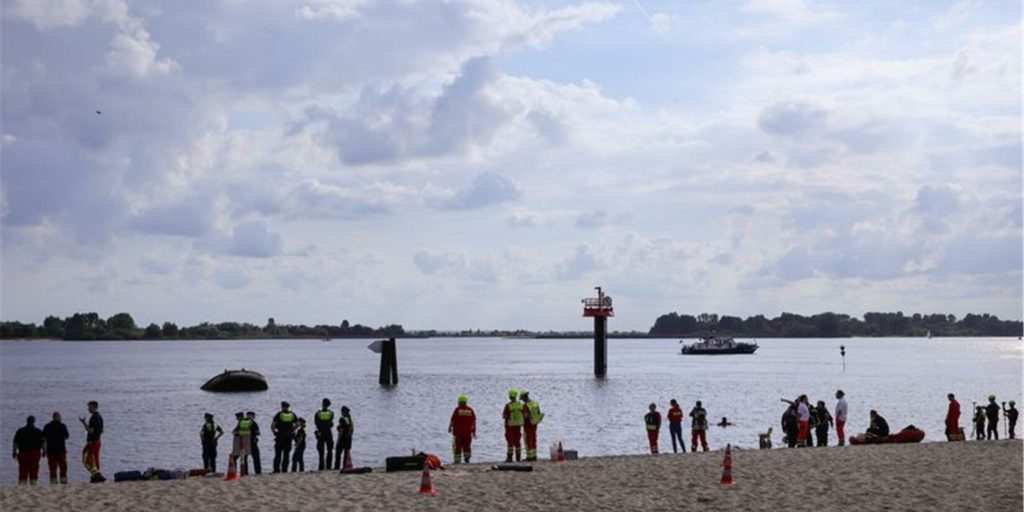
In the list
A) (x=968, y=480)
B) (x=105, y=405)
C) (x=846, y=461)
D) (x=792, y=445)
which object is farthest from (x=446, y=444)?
(x=105, y=405)

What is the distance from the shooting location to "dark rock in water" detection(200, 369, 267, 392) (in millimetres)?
86312

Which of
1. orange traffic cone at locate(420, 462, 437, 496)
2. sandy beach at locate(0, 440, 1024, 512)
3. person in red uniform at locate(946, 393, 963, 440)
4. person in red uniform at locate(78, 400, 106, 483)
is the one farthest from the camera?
person in red uniform at locate(946, 393, 963, 440)

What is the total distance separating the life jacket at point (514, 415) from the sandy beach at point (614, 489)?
3.62 feet

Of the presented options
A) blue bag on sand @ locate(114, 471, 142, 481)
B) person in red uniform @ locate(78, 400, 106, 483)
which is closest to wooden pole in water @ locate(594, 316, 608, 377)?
person in red uniform @ locate(78, 400, 106, 483)

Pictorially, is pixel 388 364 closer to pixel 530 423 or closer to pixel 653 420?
pixel 653 420

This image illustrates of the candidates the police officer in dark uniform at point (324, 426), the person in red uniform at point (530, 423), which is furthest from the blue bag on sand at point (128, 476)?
the person in red uniform at point (530, 423)

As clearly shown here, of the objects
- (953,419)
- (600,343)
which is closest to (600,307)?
(600,343)

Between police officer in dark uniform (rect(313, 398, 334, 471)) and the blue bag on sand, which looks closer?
the blue bag on sand

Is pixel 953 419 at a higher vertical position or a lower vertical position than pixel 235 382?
higher

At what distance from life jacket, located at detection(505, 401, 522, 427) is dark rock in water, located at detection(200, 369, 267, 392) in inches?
2496

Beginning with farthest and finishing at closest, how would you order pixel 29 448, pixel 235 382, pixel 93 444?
pixel 235 382
pixel 93 444
pixel 29 448

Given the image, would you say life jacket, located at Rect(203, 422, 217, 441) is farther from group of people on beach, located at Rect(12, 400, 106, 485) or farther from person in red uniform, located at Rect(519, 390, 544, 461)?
person in red uniform, located at Rect(519, 390, 544, 461)

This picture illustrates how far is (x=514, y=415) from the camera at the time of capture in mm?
25656

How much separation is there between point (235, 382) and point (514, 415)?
215ft
